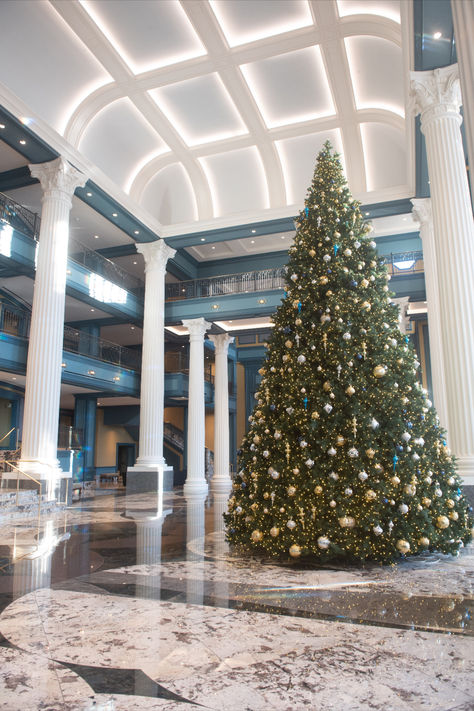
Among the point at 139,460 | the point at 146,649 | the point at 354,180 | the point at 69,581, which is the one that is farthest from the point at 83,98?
the point at 146,649

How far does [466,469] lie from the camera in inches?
244

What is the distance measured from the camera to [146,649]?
7.58ft

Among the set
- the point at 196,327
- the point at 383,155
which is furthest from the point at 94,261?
the point at 383,155

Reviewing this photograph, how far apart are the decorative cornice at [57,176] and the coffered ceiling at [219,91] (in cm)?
67

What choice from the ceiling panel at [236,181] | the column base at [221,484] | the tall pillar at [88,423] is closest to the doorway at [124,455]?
the tall pillar at [88,423]

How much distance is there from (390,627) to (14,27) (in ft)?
40.3

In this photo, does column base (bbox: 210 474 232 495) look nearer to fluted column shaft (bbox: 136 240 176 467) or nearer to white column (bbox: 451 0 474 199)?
fluted column shaft (bbox: 136 240 176 467)

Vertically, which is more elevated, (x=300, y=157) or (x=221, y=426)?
(x=300, y=157)

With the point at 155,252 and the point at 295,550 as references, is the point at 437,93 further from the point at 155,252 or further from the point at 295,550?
the point at 155,252

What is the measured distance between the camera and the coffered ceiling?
10234 mm

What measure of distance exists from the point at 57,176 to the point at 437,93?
28.5 ft

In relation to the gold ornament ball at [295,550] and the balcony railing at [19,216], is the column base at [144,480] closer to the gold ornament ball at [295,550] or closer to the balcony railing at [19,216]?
the balcony railing at [19,216]

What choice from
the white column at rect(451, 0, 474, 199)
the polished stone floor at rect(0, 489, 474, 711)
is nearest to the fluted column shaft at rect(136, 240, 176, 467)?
the polished stone floor at rect(0, 489, 474, 711)

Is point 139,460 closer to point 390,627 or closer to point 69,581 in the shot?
point 69,581
